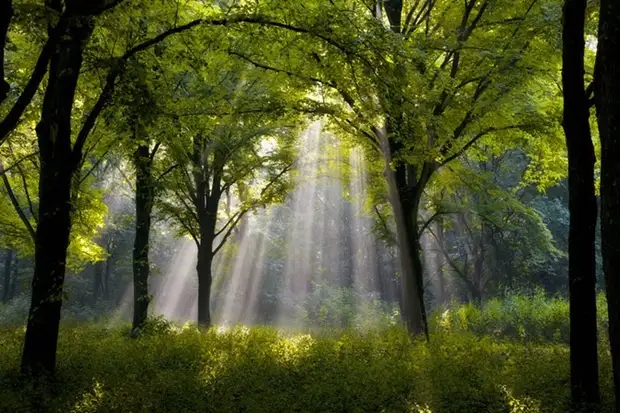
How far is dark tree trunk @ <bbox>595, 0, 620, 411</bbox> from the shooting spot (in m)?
4.34

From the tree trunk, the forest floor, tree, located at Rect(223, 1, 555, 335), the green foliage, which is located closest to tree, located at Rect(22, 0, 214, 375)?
the forest floor

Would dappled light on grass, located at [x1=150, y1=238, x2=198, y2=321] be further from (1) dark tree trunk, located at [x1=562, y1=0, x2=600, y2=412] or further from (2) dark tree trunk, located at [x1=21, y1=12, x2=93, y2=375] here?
(1) dark tree trunk, located at [x1=562, y1=0, x2=600, y2=412]

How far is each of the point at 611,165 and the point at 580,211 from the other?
3270 millimetres

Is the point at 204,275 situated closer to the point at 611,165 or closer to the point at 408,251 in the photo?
the point at 408,251

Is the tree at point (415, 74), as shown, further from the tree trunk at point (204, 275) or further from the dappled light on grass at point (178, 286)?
the dappled light on grass at point (178, 286)

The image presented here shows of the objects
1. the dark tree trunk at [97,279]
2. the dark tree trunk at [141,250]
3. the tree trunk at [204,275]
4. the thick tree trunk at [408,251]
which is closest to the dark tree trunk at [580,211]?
the thick tree trunk at [408,251]

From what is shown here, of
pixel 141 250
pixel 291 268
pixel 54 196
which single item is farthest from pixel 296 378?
pixel 291 268

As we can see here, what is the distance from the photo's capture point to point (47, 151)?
29.1 ft

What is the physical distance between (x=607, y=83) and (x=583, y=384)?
4.87 metres

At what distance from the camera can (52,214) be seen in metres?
8.57

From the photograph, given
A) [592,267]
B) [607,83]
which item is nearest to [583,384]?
[592,267]

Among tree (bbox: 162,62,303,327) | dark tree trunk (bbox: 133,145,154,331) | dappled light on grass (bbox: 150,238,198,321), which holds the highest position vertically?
tree (bbox: 162,62,303,327)

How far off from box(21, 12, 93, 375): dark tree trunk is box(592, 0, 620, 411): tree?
7.67 m

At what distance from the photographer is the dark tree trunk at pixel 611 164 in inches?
171
